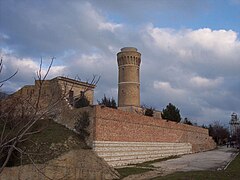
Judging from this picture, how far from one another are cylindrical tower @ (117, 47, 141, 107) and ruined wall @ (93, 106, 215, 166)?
55.4 feet

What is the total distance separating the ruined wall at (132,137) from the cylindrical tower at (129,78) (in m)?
16.9

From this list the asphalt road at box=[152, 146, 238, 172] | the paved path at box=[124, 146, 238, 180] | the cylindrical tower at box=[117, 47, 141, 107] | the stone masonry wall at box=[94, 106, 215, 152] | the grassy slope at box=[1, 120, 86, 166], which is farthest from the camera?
the cylindrical tower at box=[117, 47, 141, 107]

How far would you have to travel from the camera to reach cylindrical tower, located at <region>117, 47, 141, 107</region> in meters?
53.0

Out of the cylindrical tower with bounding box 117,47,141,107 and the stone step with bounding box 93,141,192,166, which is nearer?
the stone step with bounding box 93,141,192,166

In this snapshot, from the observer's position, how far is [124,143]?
24031 mm

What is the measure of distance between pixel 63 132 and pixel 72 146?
2102 mm

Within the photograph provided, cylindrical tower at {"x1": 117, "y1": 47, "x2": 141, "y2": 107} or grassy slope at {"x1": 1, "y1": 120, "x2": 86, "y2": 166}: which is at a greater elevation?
cylindrical tower at {"x1": 117, "y1": 47, "x2": 141, "y2": 107}

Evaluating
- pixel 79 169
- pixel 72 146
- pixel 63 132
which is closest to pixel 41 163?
pixel 79 169

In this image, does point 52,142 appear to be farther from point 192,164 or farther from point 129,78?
point 129,78

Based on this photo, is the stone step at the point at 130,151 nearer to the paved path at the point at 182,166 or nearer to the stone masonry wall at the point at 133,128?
the stone masonry wall at the point at 133,128

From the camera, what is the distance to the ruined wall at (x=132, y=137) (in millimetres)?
21984

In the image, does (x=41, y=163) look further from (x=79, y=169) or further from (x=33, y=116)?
(x=33, y=116)

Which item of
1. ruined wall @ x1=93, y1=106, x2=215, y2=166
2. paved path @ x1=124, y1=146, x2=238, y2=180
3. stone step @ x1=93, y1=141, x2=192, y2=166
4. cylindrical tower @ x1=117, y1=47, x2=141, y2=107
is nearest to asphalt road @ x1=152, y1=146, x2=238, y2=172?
paved path @ x1=124, y1=146, x2=238, y2=180

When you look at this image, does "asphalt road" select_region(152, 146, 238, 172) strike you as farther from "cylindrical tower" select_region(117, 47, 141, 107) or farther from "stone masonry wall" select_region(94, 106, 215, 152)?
"cylindrical tower" select_region(117, 47, 141, 107)
